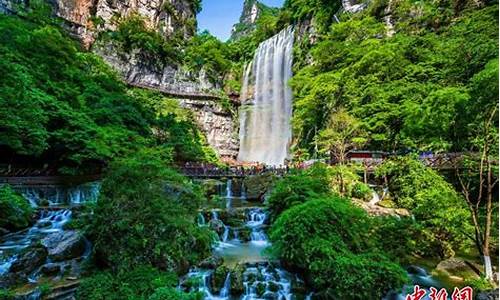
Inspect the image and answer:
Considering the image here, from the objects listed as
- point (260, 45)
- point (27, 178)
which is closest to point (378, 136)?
point (27, 178)

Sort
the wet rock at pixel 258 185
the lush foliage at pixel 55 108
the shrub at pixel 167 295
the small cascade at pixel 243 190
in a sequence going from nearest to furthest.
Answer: the shrub at pixel 167 295
the lush foliage at pixel 55 108
the wet rock at pixel 258 185
the small cascade at pixel 243 190

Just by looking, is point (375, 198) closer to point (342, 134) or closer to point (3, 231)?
point (342, 134)

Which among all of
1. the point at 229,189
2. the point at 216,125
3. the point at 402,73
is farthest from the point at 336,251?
the point at 216,125

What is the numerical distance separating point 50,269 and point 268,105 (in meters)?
29.0

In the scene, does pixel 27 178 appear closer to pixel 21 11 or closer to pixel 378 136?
pixel 378 136

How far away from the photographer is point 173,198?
25.9 ft

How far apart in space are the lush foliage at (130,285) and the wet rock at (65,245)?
156cm

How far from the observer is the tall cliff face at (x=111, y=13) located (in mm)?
29484

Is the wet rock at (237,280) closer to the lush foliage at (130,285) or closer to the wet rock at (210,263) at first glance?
the wet rock at (210,263)

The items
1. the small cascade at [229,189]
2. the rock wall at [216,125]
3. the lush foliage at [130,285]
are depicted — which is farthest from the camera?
the rock wall at [216,125]

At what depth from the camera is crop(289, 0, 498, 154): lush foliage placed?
1309 cm

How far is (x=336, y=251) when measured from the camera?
6.78 meters

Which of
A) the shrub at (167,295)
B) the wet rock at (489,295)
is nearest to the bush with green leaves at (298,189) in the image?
the wet rock at (489,295)

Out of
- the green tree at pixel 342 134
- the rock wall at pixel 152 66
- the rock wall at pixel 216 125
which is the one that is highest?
the rock wall at pixel 152 66
